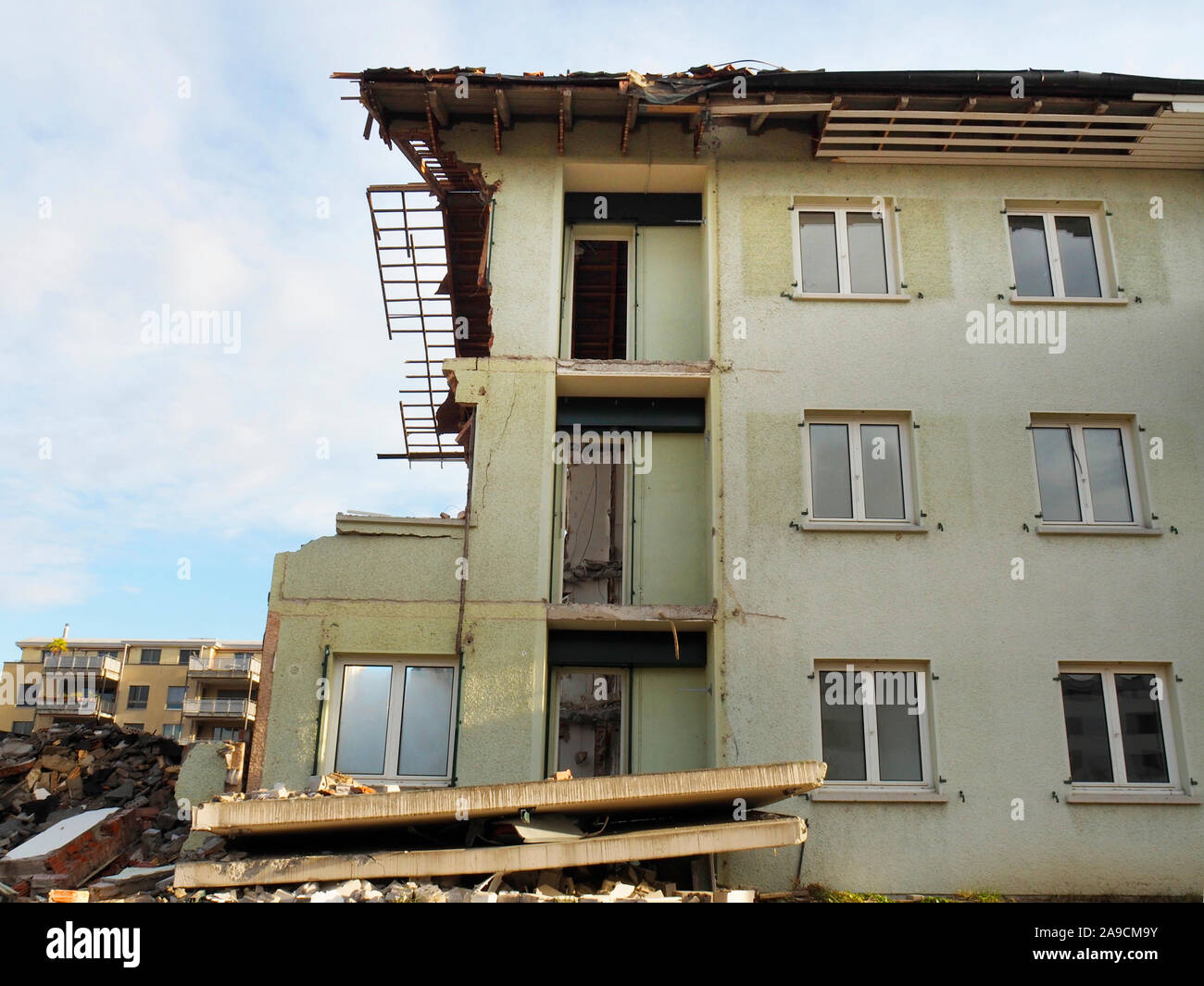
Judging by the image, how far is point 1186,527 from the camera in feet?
42.8

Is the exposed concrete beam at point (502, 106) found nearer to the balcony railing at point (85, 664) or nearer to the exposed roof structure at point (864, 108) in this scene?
the exposed roof structure at point (864, 108)

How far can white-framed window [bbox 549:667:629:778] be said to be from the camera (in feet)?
47.8

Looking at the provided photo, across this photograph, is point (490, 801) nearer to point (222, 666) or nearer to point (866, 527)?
point (866, 527)

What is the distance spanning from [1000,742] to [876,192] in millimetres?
7500

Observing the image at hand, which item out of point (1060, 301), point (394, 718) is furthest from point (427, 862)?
point (1060, 301)

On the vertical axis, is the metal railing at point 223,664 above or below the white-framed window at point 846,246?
above

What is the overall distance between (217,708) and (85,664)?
12880 mm

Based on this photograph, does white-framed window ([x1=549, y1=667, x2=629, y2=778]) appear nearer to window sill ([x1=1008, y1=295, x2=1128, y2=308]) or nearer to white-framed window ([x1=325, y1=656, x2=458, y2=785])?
white-framed window ([x1=325, y1=656, x2=458, y2=785])

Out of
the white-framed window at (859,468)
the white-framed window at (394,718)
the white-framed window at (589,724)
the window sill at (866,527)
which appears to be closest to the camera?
the white-framed window at (394,718)

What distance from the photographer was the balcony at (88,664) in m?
76.5

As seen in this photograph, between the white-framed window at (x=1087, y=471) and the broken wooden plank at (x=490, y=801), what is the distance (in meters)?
5.78

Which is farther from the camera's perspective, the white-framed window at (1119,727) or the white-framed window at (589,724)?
the white-framed window at (589,724)

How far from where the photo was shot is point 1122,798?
38.9 ft

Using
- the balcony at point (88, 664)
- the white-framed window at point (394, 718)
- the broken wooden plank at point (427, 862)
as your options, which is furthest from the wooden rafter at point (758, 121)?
the balcony at point (88, 664)
